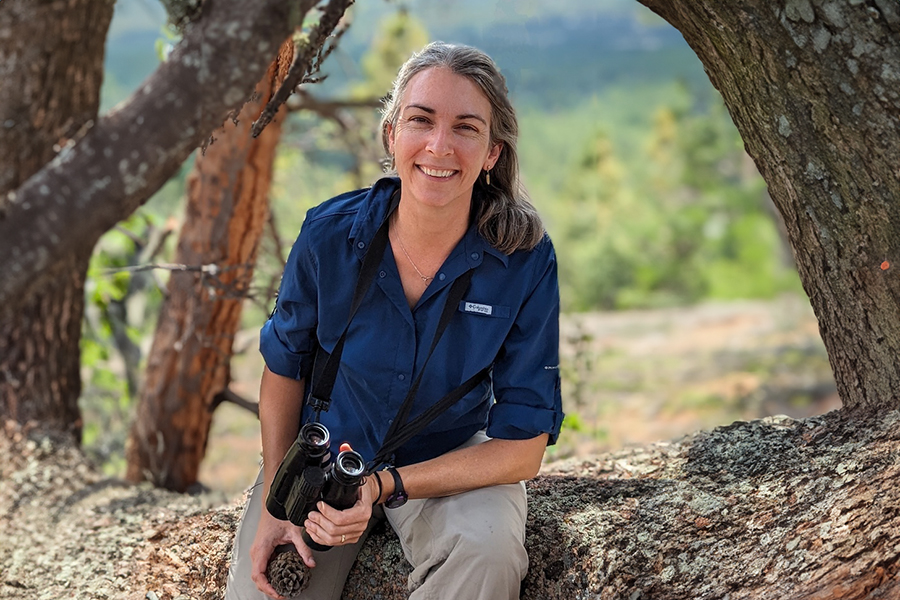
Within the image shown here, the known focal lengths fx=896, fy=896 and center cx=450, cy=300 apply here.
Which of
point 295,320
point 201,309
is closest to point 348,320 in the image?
point 295,320

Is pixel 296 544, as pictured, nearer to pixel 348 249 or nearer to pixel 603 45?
pixel 348 249

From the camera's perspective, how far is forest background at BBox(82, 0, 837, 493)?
16.3ft

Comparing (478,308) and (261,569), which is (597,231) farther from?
(261,569)

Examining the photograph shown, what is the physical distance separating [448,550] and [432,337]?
0.49 meters

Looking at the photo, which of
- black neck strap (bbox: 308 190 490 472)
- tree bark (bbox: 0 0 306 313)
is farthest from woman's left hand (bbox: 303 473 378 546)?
tree bark (bbox: 0 0 306 313)

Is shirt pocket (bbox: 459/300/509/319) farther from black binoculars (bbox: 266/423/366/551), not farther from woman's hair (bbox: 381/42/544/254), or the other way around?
black binoculars (bbox: 266/423/366/551)

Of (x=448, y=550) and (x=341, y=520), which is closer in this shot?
(x=341, y=520)

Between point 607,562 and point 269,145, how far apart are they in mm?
2439

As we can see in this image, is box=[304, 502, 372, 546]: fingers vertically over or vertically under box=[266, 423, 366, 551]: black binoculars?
under

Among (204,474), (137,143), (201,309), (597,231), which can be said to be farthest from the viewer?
(597,231)

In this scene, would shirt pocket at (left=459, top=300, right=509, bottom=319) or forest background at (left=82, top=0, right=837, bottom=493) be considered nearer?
shirt pocket at (left=459, top=300, right=509, bottom=319)

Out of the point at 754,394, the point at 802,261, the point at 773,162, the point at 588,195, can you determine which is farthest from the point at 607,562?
the point at 588,195

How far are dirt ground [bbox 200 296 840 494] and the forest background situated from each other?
39 mm

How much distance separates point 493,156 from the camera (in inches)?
87.8
